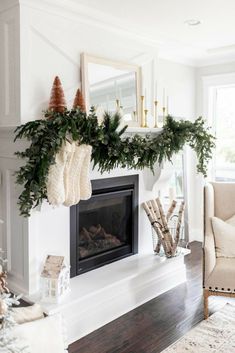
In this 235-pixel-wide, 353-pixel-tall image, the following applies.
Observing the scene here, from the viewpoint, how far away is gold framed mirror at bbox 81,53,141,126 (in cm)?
306

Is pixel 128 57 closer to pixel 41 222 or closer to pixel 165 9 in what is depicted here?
pixel 165 9

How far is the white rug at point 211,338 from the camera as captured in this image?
2623mm

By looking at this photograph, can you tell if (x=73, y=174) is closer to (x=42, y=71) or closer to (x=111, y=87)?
(x=42, y=71)

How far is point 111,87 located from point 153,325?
2.05m

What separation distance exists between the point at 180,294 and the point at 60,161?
1.81 meters

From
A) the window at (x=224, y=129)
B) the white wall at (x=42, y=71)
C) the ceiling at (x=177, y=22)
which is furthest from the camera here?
the window at (x=224, y=129)

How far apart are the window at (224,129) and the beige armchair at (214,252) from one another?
140 centimetres

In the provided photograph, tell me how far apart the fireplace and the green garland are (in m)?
0.34

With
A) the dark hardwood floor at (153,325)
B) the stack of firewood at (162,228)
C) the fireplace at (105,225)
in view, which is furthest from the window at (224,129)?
the dark hardwood floor at (153,325)

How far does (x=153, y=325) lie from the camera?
2959 mm

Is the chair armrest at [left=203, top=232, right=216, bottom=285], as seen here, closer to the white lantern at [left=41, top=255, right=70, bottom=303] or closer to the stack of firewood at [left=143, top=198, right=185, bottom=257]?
the stack of firewood at [left=143, top=198, right=185, bottom=257]

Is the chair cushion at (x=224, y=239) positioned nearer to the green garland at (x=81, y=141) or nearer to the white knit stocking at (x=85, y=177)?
the green garland at (x=81, y=141)

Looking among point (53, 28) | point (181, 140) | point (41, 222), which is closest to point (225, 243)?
point (181, 140)

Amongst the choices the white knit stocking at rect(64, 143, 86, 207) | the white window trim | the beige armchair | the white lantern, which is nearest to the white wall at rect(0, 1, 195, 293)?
the white lantern
